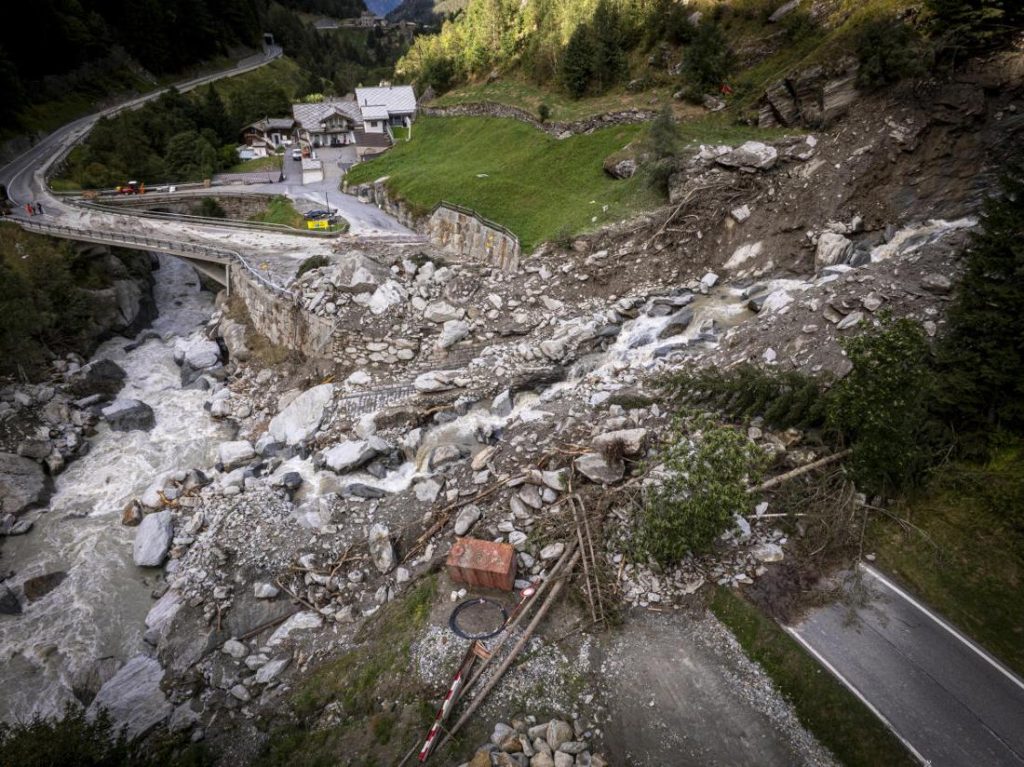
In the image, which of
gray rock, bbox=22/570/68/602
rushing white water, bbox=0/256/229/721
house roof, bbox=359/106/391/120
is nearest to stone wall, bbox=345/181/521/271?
rushing white water, bbox=0/256/229/721

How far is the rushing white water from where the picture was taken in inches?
687

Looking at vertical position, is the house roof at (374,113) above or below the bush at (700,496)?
above

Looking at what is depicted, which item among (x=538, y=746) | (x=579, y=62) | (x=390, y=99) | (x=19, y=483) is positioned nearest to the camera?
(x=538, y=746)

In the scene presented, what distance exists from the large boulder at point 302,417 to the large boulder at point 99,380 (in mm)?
13235

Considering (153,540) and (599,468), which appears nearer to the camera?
(599,468)

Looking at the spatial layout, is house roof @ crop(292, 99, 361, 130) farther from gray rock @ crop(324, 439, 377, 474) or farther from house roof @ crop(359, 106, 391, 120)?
gray rock @ crop(324, 439, 377, 474)

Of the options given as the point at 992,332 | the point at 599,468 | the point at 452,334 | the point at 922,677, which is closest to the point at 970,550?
the point at 922,677

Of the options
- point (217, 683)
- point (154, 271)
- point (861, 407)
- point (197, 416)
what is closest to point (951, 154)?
point (861, 407)

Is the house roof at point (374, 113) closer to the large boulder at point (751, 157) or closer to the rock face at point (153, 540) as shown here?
the large boulder at point (751, 157)

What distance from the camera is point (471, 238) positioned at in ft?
118

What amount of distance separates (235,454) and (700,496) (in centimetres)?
2210

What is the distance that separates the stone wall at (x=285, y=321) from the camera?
30.4 metres

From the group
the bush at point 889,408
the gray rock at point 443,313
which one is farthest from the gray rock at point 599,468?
the gray rock at point 443,313

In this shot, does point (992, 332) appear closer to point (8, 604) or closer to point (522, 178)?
point (522, 178)
